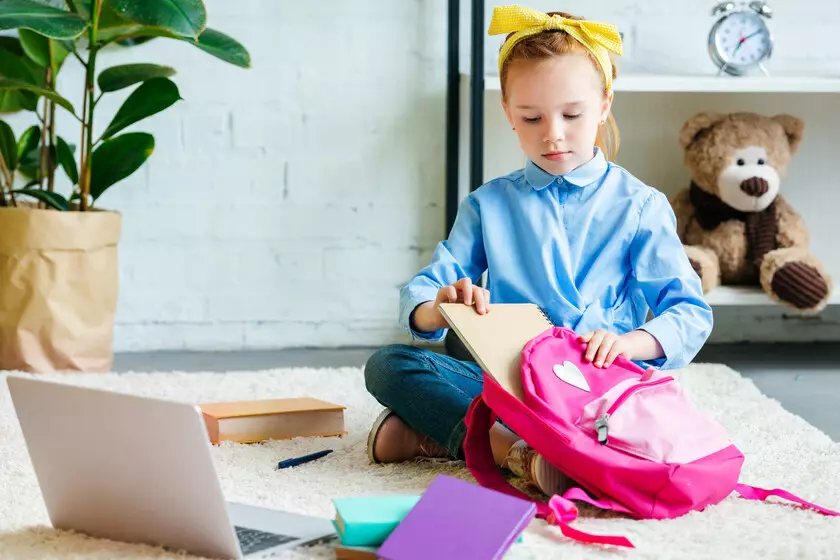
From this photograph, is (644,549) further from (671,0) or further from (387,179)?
(671,0)

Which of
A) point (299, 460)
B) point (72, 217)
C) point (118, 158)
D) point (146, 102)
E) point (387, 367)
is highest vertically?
point (146, 102)

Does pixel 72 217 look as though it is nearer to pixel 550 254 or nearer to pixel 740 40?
pixel 550 254

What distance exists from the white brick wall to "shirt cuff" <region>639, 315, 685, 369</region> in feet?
3.57

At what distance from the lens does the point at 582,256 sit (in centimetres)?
135

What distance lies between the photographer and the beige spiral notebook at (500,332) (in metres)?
1.16

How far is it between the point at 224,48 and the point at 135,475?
3.67 ft

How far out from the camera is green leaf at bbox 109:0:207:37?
170 centimetres

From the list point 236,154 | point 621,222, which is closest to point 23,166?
point 236,154

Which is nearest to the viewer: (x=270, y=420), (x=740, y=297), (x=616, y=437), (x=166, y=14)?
(x=616, y=437)

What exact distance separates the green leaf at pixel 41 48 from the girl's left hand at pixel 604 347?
1279 mm

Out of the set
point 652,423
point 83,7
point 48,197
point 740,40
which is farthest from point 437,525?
point 740,40

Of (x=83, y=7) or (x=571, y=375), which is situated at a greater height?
(x=83, y=7)

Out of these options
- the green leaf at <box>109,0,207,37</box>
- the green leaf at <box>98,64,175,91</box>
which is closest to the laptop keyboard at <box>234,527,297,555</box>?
the green leaf at <box>109,0,207,37</box>

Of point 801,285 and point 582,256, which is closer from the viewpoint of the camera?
point 582,256
